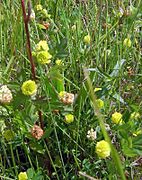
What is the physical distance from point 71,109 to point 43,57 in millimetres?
132

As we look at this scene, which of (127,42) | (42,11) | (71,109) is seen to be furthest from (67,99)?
(42,11)

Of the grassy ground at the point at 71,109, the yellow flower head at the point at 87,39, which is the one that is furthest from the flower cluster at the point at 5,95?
the yellow flower head at the point at 87,39

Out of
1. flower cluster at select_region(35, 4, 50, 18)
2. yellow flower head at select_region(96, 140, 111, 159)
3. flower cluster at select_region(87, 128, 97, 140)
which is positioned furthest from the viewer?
flower cluster at select_region(35, 4, 50, 18)

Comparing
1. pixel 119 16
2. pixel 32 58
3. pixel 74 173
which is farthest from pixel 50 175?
pixel 119 16

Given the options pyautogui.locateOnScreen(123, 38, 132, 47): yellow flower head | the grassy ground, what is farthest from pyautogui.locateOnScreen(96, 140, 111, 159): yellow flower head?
pyautogui.locateOnScreen(123, 38, 132, 47): yellow flower head

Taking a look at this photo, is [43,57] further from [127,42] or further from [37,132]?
[127,42]

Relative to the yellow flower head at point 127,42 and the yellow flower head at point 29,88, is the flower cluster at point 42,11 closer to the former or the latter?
the yellow flower head at point 127,42

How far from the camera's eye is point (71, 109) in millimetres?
1005

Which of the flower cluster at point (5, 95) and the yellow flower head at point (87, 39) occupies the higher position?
the yellow flower head at point (87, 39)

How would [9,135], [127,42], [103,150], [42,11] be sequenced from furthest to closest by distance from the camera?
[42,11] → [127,42] → [9,135] → [103,150]

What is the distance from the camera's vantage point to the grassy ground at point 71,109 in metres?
0.97

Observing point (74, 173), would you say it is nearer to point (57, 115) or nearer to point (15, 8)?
point (57, 115)

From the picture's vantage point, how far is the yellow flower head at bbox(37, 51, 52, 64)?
995 millimetres

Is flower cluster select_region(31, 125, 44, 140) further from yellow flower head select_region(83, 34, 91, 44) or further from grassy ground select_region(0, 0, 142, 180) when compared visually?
yellow flower head select_region(83, 34, 91, 44)
